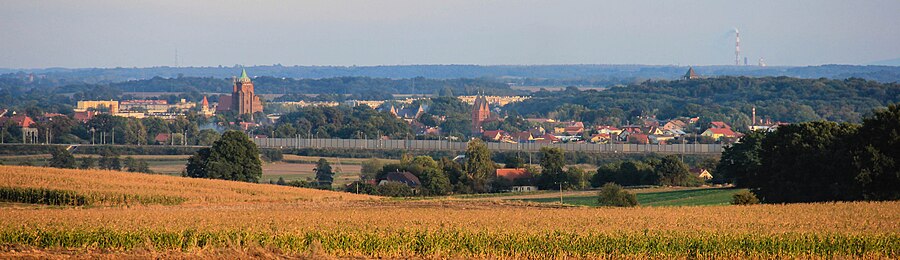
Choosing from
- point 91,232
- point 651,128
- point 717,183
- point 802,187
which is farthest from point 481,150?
point 651,128

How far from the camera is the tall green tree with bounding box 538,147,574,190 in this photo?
74312mm

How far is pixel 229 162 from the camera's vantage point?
69125 millimetres

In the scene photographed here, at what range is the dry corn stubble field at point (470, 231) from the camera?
29.2 meters

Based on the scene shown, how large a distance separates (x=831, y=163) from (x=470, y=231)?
2164 cm

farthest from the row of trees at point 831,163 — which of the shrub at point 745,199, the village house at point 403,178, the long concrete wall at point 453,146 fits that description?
the long concrete wall at point 453,146

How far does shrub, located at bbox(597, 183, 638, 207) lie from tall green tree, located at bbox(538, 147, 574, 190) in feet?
55.0

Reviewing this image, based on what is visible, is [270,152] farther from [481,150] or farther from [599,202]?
[599,202]

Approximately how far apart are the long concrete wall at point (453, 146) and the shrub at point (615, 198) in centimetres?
6267

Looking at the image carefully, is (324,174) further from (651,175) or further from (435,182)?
(651,175)

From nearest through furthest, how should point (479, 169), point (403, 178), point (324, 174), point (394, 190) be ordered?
point (394, 190) → point (403, 178) → point (479, 169) → point (324, 174)

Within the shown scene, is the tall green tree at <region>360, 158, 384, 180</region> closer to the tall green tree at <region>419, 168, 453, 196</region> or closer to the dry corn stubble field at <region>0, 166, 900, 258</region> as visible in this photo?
the tall green tree at <region>419, 168, 453, 196</region>

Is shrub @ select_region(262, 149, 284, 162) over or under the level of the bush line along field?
under

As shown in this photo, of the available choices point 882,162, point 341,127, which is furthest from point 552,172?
Result: point 341,127

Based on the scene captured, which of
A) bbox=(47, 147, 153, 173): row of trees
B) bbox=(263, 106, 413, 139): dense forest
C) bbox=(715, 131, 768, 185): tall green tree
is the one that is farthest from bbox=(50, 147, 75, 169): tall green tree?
bbox=(263, 106, 413, 139): dense forest
